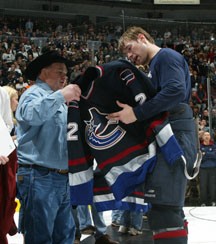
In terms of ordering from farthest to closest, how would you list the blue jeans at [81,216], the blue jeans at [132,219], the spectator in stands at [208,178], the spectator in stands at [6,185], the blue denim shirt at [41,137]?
the spectator in stands at [208,178]
the blue jeans at [132,219]
the blue jeans at [81,216]
the blue denim shirt at [41,137]
the spectator in stands at [6,185]

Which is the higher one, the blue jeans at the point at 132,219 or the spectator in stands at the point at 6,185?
the spectator in stands at the point at 6,185

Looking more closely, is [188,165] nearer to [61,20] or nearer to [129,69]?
[129,69]

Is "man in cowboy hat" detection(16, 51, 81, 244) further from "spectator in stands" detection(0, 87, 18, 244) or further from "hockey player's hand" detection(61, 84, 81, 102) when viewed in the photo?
"hockey player's hand" detection(61, 84, 81, 102)

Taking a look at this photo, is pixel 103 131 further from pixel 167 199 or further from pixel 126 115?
pixel 167 199

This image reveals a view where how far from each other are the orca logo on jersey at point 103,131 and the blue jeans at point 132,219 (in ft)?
9.70

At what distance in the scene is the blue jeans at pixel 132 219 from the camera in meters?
5.42

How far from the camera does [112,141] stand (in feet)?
8.37

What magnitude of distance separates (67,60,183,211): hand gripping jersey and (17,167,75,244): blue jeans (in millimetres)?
568

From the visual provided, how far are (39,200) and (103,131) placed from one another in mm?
850

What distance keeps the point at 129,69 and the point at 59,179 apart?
1069mm

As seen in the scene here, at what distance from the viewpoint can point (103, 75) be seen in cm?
254

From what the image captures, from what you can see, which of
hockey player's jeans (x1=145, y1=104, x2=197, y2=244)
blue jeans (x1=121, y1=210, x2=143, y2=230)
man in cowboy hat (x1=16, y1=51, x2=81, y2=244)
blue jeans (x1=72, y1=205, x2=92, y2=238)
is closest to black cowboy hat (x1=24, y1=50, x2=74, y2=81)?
man in cowboy hat (x1=16, y1=51, x2=81, y2=244)

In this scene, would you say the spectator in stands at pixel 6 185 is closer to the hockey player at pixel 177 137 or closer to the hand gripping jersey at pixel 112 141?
the hand gripping jersey at pixel 112 141

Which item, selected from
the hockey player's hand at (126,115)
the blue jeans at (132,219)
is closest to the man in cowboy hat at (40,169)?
the hockey player's hand at (126,115)
